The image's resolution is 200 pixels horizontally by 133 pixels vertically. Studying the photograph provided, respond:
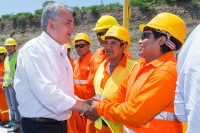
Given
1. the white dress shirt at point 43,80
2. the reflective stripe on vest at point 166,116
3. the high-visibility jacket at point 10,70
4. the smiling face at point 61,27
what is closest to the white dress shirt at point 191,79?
the reflective stripe on vest at point 166,116

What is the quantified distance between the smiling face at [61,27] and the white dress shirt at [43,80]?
0.18 ft

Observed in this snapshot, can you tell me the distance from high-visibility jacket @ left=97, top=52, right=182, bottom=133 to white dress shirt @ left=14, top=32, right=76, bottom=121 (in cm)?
50

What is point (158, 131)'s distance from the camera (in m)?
2.65

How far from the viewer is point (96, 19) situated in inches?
1479

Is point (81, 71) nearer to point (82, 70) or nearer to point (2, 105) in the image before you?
point (82, 70)

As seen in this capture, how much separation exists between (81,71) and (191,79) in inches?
165

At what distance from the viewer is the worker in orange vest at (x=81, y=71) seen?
17.0 ft

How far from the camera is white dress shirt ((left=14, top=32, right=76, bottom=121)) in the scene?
3000 millimetres

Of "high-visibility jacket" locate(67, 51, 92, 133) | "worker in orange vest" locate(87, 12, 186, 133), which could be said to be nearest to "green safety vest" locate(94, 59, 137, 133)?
"worker in orange vest" locate(87, 12, 186, 133)

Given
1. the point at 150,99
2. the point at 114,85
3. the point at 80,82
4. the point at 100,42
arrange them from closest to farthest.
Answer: the point at 150,99
the point at 114,85
the point at 100,42
the point at 80,82

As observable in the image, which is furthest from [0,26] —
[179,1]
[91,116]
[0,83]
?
[91,116]

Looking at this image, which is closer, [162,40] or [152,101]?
[152,101]

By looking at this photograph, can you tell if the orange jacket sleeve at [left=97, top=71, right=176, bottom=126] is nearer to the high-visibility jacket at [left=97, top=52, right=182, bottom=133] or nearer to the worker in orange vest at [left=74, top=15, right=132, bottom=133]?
the high-visibility jacket at [left=97, top=52, right=182, bottom=133]

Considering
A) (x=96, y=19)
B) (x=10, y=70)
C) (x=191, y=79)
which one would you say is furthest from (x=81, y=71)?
(x=96, y=19)
